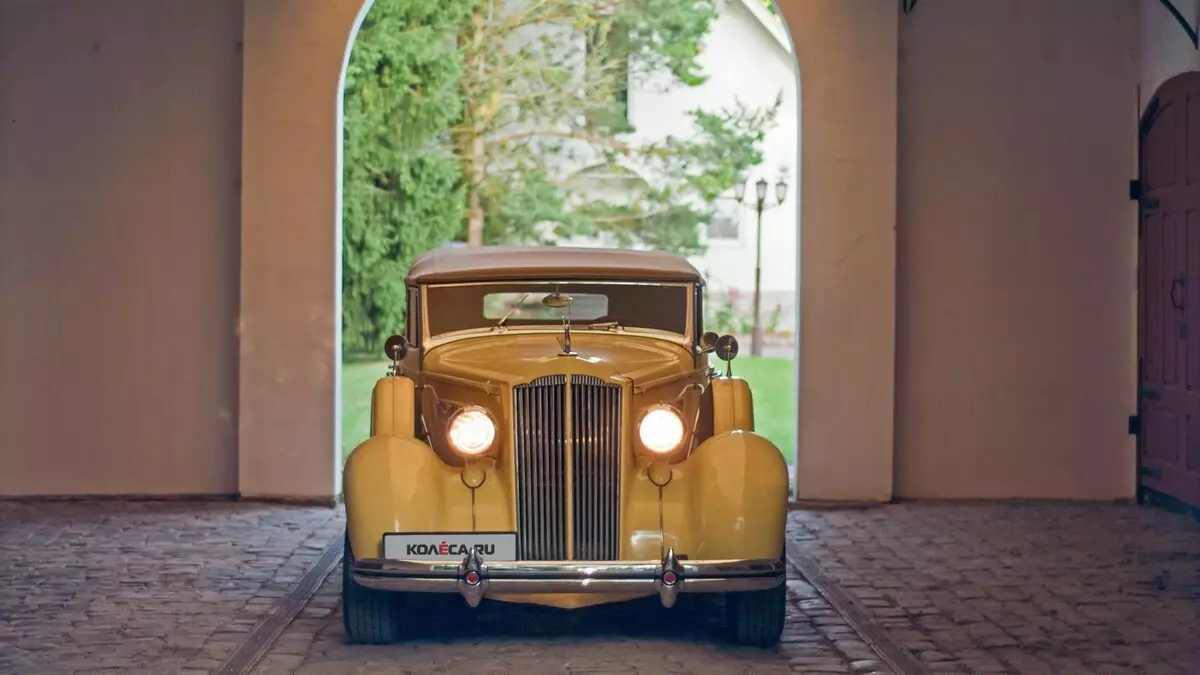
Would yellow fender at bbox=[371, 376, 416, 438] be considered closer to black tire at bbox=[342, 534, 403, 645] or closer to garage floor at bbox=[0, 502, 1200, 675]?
black tire at bbox=[342, 534, 403, 645]

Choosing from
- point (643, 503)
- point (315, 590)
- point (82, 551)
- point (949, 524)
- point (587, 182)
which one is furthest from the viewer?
point (587, 182)

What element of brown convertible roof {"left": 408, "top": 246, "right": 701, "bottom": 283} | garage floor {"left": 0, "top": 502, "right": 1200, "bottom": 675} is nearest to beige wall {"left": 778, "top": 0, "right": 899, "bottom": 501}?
garage floor {"left": 0, "top": 502, "right": 1200, "bottom": 675}

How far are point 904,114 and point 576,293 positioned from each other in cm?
474

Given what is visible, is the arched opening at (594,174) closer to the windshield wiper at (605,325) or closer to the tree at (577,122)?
the tree at (577,122)

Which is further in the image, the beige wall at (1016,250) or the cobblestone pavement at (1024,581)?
the beige wall at (1016,250)

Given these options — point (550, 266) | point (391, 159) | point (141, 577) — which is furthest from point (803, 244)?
point (391, 159)

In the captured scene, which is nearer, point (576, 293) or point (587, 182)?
point (576, 293)

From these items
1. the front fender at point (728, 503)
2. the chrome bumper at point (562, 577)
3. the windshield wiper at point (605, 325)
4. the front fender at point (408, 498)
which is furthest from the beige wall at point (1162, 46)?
the front fender at point (408, 498)

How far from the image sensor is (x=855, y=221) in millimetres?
10781

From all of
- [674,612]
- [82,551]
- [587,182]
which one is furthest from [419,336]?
[587,182]

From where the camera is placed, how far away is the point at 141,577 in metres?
7.96

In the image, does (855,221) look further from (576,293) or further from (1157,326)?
(576,293)

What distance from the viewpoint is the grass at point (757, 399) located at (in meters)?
19.2

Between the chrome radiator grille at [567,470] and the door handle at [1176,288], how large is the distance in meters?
5.76
